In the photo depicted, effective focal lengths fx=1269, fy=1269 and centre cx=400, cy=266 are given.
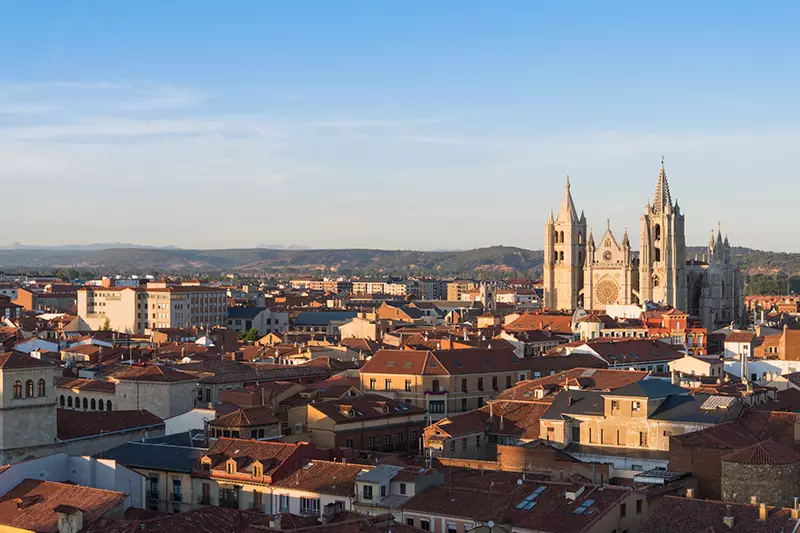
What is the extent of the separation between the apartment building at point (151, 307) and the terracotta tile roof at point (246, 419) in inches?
4477

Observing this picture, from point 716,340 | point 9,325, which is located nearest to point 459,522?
point 716,340

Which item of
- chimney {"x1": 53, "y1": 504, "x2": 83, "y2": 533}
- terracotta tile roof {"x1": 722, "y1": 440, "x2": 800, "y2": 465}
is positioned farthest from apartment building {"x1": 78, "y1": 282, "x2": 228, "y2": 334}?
terracotta tile roof {"x1": 722, "y1": 440, "x2": 800, "y2": 465}

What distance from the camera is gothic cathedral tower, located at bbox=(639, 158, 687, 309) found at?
180m

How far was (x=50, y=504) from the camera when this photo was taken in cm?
4369

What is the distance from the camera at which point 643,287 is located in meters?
182

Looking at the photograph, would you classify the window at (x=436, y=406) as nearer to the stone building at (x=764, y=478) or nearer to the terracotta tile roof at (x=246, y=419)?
the terracotta tile roof at (x=246, y=419)

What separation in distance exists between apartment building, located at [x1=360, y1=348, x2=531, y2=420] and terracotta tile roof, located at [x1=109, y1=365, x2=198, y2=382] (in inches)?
435

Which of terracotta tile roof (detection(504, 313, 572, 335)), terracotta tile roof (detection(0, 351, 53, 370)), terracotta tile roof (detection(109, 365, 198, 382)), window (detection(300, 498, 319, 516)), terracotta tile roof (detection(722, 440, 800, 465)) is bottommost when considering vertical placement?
window (detection(300, 498, 319, 516))

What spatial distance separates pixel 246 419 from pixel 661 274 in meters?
129

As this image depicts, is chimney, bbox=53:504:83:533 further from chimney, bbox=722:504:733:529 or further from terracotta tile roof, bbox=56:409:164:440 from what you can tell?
chimney, bbox=722:504:733:529

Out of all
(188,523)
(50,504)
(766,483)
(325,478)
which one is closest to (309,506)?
(325,478)

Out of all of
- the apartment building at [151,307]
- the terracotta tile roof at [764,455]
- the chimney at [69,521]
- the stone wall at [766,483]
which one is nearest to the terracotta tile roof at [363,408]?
the chimney at [69,521]

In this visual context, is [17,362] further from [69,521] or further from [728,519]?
[728,519]

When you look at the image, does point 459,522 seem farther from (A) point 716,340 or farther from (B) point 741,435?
(A) point 716,340
